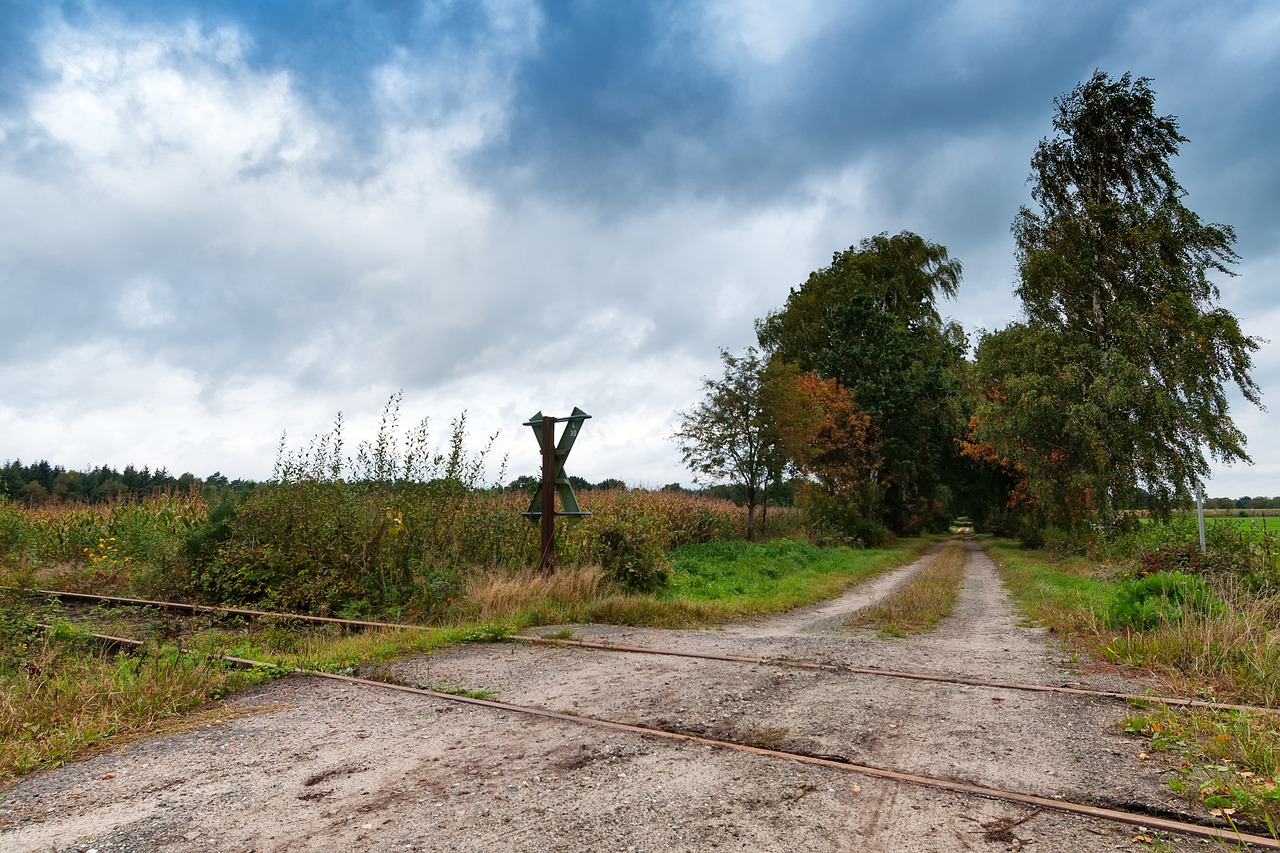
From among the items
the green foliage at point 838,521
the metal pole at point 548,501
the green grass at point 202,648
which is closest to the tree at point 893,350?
the green foliage at point 838,521

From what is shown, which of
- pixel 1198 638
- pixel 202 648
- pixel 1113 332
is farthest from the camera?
pixel 1113 332

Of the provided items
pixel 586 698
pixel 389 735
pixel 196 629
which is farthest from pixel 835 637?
pixel 196 629

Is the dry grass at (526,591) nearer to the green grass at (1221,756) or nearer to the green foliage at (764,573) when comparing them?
the green foliage at (764,573)

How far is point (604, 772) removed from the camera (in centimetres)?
376

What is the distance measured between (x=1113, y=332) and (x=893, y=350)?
41.4ft

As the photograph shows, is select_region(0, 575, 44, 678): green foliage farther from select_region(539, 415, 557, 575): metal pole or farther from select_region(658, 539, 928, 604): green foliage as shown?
select_region(658, 539, 928, 604): green foliage

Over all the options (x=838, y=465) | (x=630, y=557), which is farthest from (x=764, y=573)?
(x=838, y=465)

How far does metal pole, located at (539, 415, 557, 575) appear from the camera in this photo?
413 inches

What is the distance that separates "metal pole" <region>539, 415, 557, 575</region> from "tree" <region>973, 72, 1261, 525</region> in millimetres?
16184

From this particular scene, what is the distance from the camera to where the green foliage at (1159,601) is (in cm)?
688

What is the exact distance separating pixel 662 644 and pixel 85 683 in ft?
15.7

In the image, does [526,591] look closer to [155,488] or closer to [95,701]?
[95,701]

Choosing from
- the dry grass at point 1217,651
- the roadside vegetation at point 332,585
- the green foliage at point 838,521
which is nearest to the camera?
the dry grass at point 1217,651

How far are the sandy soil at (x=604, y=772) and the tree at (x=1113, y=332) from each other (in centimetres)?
1737
